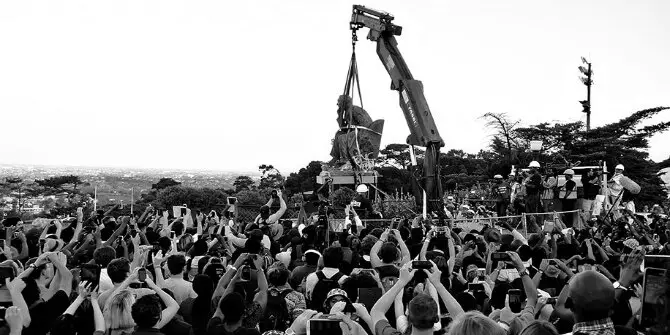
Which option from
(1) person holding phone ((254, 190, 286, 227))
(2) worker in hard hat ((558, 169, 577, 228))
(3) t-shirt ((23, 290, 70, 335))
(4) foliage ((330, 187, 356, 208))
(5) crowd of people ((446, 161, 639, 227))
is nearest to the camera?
(3) t-shirt ((23, 290, 70, 335))

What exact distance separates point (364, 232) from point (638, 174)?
98.1 ft

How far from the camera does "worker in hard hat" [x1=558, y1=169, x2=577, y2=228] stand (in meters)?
18.8

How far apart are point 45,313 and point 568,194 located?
640 inches

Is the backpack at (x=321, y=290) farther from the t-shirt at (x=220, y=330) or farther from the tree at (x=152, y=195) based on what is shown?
the tree at (x=152, y=195)

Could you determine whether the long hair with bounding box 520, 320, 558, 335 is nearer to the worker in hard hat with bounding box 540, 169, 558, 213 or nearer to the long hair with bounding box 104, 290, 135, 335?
the long hair with bounding box 104, 290, 135, 335

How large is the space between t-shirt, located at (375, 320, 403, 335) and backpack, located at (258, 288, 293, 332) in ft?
3.95

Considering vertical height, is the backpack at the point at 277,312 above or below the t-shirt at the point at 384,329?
below

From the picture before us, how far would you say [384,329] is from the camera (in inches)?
183

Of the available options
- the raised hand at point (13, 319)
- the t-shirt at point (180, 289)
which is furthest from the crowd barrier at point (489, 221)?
the raised hand at point (13, 319)

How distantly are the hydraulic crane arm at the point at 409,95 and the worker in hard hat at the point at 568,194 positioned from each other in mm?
3555

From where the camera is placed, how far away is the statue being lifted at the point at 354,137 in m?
32.3

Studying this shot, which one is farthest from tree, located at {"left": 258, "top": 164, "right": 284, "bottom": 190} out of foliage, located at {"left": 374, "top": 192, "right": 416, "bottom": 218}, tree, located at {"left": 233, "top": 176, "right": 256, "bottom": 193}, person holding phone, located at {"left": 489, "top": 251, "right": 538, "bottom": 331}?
person holding phone, located at {"left": 489, "top": 251, "right": 538, "bottom": 331}

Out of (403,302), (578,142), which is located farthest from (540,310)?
(578,142)

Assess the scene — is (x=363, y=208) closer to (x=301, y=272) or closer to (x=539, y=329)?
(x=301, y=272)
